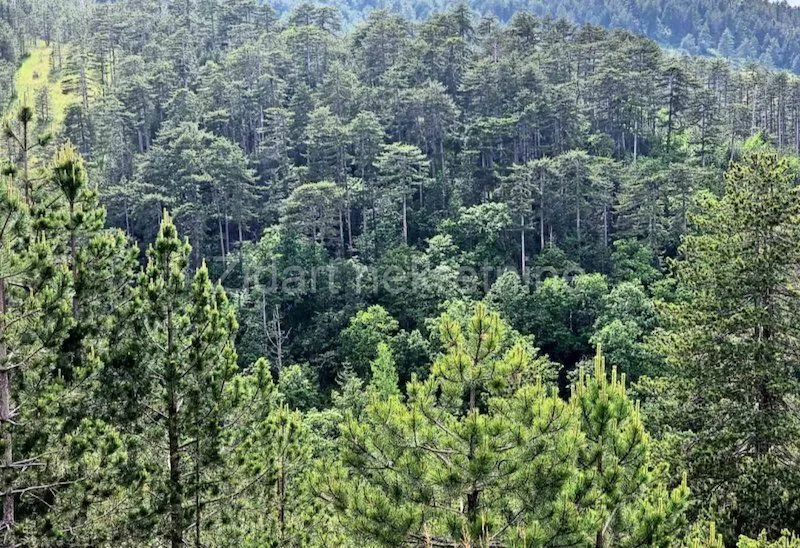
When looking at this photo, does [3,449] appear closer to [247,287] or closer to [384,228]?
[247,287]

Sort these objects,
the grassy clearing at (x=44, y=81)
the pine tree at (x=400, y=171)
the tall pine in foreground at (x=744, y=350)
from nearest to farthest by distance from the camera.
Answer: the tall pine in foreground at (x=744, y=350) < the pine tree at (x=400, y=171) < the grassy clearing at (x=44, y=81)

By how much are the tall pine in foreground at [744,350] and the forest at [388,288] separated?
5cm

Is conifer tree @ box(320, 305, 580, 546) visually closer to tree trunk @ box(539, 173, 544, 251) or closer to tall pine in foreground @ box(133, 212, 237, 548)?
tall pine in foreground @ box(133, 212, 237, 548)

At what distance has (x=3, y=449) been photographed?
6898mm

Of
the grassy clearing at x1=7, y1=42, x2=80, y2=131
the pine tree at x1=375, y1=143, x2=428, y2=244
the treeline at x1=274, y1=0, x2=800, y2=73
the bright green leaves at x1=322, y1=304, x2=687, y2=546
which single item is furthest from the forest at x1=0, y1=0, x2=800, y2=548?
the treeline at x1=274, y1=0, x2=800, y2=73

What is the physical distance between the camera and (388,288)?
35.3 m

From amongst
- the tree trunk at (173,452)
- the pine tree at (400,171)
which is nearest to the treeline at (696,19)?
the pine tree at (400,171)

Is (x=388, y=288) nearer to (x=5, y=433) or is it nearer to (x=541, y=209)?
(x=541, y=209)

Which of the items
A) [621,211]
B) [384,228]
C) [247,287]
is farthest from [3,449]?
[621,211]

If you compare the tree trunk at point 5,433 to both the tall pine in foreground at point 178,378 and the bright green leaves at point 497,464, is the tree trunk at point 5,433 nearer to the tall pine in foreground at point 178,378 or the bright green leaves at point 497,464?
the tall pine in foreground at point 178,378

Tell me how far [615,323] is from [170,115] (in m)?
38.1

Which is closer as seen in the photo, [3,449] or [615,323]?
[3,449]

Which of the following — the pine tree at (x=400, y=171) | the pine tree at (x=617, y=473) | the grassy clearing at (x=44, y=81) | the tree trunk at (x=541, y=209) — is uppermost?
the grassy clearing at (x=44, y=81)

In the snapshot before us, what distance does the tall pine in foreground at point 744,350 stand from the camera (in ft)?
39.5
